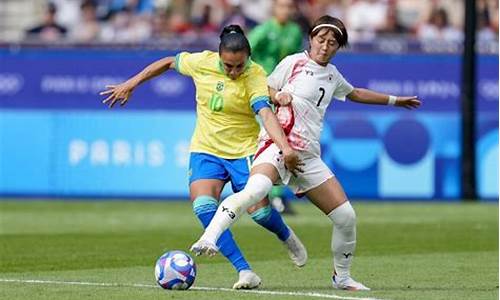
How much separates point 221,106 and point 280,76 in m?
0.54

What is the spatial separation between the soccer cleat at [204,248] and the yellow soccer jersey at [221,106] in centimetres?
147

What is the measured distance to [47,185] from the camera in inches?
971

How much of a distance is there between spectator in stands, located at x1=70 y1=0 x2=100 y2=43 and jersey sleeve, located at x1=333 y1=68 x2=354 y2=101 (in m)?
15.4

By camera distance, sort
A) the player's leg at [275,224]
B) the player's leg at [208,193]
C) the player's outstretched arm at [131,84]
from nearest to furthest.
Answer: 1. the player's leg at [208,193]
2. the player's outstretched arm at [131,84]
3. the player's leg at [275,224]

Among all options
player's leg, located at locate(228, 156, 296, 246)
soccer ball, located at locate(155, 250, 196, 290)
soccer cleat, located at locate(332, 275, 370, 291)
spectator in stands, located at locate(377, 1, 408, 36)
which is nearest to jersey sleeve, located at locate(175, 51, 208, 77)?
player's leg, located at locate(228, 156, 296, 246)

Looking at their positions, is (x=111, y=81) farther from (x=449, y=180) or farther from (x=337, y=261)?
(x=337, y=261)

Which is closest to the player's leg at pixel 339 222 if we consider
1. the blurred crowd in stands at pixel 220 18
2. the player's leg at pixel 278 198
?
the player's leg at pixel 278 198

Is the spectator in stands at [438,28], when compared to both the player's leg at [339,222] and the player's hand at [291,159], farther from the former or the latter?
the player's hand at [291,159]

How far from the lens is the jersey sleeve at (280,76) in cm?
1179

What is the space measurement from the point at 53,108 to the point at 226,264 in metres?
11.1

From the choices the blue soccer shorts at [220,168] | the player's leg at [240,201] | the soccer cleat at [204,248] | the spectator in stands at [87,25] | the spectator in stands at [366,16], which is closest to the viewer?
the soccer cleat at [204,248]

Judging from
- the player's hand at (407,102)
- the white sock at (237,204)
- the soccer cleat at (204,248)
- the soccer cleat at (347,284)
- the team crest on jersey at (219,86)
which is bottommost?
the soccer cleat at (347,284)

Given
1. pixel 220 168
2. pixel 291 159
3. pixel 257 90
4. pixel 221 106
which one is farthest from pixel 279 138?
pixel 220 168

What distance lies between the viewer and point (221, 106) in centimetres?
1198
